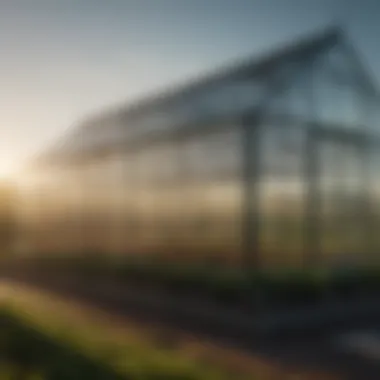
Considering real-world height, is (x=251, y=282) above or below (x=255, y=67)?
below

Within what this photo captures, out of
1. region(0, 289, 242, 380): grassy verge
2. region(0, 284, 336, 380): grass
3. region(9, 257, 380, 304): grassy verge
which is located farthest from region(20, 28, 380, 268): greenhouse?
region(0, 289, 242, 380): grassy verge

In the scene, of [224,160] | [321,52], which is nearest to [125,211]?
[224,160]

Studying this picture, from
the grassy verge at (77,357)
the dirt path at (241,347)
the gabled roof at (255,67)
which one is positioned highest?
the gabled roof at (255,67)

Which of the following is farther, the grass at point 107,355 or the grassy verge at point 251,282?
the grassy verge at point 251,282

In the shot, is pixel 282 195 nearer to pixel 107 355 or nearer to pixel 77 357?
→ pixel 107 355

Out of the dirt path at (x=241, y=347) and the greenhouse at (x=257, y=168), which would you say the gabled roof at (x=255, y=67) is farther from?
the dirt path at (x=241, y=347)

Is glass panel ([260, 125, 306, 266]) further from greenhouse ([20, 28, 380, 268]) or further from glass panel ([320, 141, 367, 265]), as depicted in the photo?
glass panel ([320, 141, 367, 265])

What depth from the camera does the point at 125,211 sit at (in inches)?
438

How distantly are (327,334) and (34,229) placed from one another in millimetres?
10064

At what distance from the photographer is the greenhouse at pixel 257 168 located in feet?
26.9

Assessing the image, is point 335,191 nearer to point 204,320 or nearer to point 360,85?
point 360,85

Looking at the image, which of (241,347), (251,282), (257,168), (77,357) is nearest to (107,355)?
(77,357)

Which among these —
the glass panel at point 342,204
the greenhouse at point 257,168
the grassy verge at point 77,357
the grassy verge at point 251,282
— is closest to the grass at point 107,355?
the grassy verge at point 77,357

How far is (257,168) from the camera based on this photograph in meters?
7.99
